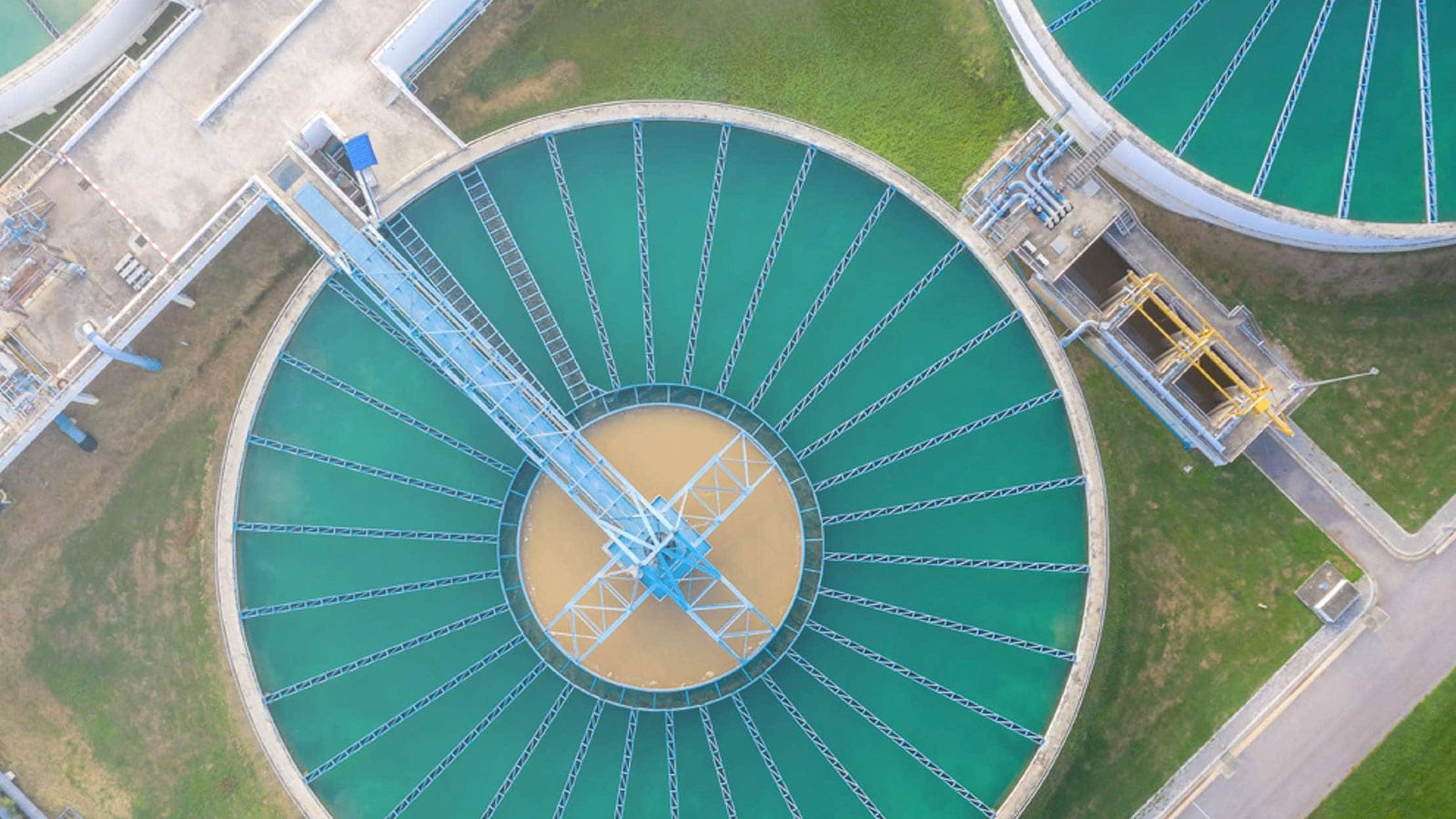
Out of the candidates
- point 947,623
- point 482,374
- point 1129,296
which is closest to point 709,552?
point 947,623

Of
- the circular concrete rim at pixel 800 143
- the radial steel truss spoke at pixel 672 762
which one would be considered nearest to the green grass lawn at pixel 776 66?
the circular concrete rim at pixel 800 143

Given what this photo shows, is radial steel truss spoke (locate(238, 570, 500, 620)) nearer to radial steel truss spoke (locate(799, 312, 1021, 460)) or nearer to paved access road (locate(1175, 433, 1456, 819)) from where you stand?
radial steel truss spoke (locate(799, 312, 1021, 460))

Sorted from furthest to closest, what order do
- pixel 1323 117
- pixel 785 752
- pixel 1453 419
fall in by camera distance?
1. pixel 1453 419
2. pixel 785 752
3. pixel 1323 117

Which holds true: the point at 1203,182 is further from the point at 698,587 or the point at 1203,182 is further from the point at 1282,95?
the point at 698,587

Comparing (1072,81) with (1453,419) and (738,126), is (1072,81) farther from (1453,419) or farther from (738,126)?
(1453,419)

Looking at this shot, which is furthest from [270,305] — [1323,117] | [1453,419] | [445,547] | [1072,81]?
[1453,419]
